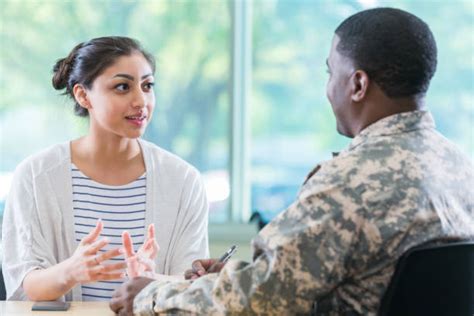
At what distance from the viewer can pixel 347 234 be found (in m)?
1.80

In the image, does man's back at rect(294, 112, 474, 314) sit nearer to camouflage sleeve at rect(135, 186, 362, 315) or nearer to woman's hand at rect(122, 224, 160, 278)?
camouflage sleeve at rect(135, 186, 362, 315)

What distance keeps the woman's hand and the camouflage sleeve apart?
2.11ft

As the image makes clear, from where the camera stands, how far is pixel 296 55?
14.9 feet

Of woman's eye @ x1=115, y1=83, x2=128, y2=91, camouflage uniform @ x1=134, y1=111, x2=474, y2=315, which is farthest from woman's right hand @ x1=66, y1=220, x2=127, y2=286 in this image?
woman's eye @ x1=115, y1=83, x2=128, y2=91

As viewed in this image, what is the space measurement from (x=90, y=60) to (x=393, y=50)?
122 cm

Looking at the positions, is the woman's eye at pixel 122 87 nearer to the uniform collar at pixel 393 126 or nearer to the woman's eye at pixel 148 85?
the woman's eye at pixel 148 85

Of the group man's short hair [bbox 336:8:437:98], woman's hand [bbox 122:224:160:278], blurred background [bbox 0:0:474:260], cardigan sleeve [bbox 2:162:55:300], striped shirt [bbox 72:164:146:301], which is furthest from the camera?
blurred background [bbox 0:0:474:260]

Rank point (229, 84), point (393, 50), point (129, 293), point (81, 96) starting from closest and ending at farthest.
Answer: point (393, 50), point (129, 293), point (81, 96), point (229, 84)

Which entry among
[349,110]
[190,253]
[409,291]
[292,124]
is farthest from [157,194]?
[292,124]

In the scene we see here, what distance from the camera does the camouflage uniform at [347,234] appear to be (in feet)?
Result: 5.92

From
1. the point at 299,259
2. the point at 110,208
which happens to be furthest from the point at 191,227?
the point at 299,259

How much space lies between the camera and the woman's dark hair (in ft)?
9.34

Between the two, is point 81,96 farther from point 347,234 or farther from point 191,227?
point 347,234

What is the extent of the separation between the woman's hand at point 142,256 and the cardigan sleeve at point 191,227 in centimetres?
17
